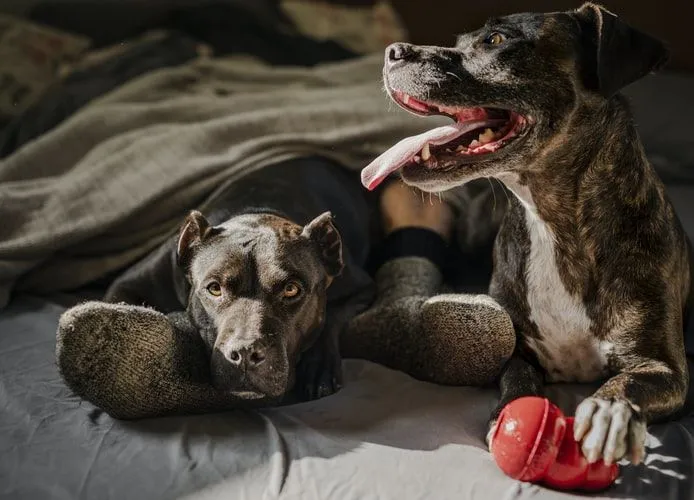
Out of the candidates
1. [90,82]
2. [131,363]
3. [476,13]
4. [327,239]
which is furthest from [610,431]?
[90,82]

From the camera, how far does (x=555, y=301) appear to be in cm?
166

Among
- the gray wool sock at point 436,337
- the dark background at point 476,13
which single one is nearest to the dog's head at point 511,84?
the gray wool sock at point 436,337

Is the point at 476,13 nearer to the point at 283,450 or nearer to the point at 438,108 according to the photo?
the point at 438,108

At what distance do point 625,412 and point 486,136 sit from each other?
1.81 feet

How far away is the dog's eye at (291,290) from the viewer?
1.59 m

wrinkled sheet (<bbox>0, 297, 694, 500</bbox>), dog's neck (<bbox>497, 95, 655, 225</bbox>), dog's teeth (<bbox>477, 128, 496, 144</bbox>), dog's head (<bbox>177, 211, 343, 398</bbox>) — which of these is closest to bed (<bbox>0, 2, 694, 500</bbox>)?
wrinkled sheet (<bbox>0, 297, 694, 500</bbox>)

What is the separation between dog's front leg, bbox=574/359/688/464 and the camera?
1.31 m

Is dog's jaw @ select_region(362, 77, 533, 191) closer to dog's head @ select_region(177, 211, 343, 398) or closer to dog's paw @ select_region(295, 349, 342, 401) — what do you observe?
dog's head @ select_region(177, 211, 343, 398)

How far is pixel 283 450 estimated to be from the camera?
1.46 metres

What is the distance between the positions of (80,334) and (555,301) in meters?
0.92

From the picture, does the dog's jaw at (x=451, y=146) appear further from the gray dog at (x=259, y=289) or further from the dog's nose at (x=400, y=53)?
the gray dog at (x=259, y=289)

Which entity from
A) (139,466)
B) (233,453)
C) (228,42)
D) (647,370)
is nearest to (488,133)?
(647,370)

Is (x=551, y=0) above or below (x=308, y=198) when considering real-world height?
above

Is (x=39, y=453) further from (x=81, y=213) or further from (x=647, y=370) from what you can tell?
(x=647, y=370)
